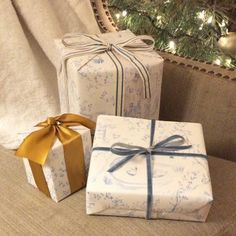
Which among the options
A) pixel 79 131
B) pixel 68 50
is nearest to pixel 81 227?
pixel 79 131

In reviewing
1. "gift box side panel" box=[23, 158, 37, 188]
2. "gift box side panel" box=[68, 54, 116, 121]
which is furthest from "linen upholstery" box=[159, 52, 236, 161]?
"gift box side panel" box=[23, 158, 37, 188]

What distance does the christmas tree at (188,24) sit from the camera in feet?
3.00

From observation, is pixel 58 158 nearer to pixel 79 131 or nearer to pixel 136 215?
pixel 79 131

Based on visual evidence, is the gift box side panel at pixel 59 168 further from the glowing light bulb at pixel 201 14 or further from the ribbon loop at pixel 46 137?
the glowing light bulb at pixel 201 14

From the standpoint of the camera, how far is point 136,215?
62 cm

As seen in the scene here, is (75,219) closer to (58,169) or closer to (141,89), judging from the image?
(58,169)

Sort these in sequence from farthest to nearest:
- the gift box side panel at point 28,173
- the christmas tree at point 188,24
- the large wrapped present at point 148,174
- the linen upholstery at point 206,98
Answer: the christmas tree at point 188,24 < the linen upholstery at point 206,98 < the gift box side panel at point 28,173 < the large wrapped present at point 148,174

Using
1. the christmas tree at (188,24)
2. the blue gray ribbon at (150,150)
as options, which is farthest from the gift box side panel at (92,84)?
the christmas tree at (188,24)

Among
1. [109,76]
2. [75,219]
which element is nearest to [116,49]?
[109,76]

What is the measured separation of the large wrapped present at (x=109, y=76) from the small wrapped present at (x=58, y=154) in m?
0.05

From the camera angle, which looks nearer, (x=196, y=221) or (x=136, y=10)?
(x=196, y=221)

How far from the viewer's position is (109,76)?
0.69 m

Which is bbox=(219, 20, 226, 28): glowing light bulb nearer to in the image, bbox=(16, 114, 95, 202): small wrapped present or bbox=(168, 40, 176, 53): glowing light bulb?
bbox=(168, 40, 176, 53): glowing light bulb

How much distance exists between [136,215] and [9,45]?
514 millimetres
